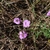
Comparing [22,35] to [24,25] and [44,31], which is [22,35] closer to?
[24,25]

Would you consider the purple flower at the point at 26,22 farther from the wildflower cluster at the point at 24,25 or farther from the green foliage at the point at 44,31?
the green foliage at the point at 44,31

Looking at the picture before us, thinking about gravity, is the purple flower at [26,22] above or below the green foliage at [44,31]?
above

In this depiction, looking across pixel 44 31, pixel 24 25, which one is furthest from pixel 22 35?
pixel 44 31

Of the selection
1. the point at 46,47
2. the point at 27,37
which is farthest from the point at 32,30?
the point at 46,47

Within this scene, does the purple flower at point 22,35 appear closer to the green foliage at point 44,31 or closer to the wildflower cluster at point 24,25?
the wildflower cluster at point 24,25

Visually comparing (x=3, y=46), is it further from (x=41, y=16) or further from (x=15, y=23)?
(x=41, y=16)

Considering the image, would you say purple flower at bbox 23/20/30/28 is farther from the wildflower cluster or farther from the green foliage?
the green foliage

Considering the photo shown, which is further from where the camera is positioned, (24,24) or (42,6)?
(42,6)

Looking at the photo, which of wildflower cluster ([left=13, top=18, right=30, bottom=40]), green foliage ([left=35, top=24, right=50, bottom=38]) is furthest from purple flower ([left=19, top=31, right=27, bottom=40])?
green foliage ([left=35, top=24, right=50, bottom=38])

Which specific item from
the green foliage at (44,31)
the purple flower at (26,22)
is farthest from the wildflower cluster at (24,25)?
the green foliage at (44,31)

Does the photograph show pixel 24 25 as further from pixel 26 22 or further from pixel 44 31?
pixel 44 31

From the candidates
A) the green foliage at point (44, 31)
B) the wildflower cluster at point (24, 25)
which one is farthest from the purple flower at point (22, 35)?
the green foliage at point (44, 31)
